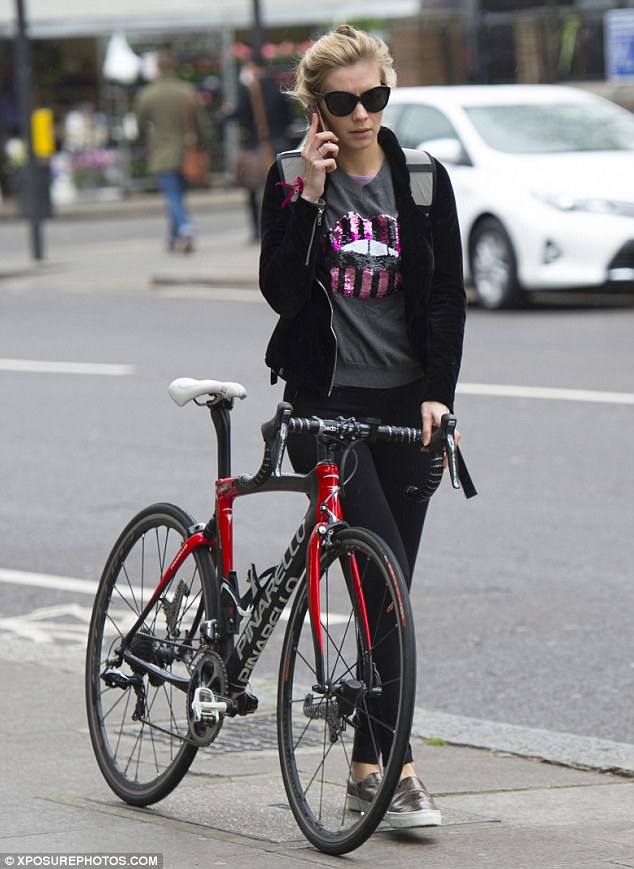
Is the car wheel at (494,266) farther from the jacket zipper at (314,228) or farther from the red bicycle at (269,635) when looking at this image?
the jacket zipper at (314,228)

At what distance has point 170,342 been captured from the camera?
46.8ft

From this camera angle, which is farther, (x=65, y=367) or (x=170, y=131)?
(x=170, y=131)

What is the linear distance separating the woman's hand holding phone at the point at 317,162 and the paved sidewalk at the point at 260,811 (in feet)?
4.87

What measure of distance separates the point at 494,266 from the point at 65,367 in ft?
13.2

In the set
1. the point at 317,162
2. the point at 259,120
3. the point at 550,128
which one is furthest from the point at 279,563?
the point at 259,120

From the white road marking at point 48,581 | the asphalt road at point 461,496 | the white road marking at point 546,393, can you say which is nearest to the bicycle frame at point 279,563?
the asphalt road at point 461,496

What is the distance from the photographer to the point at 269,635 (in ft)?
13.9

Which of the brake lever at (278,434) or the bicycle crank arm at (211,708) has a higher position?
the brake lever at (278,434)

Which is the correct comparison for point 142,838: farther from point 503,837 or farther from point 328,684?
point 503,837

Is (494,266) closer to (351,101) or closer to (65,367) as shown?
(65,367)

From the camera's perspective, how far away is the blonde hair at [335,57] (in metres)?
4.17

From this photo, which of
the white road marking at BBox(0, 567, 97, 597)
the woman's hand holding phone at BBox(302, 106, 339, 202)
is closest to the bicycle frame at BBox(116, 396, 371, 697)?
the woman's hand holding phone at BBox(302, 106, 339, 202)

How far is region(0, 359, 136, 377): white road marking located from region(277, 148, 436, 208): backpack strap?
27.8 feet

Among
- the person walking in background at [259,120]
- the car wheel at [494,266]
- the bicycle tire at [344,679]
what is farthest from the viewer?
the person walking in background at [259,120]
